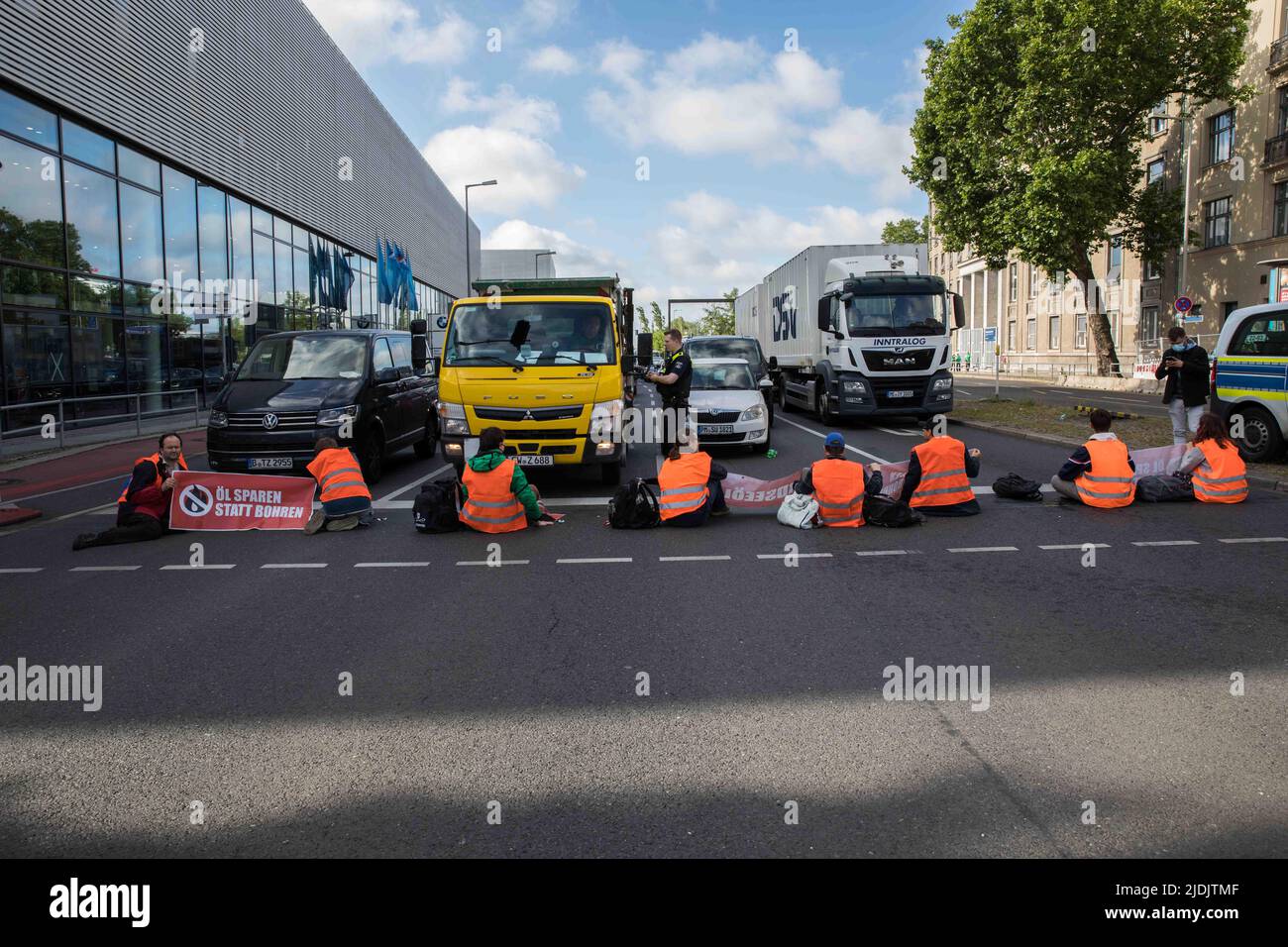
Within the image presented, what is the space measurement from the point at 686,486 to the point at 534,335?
347cm

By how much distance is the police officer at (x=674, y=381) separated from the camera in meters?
12.9

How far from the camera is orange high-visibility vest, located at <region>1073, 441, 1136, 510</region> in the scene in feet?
33.2

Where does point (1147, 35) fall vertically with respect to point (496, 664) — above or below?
above

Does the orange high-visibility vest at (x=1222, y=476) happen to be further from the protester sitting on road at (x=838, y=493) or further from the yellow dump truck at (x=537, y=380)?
the yellow dump truck at (x=537, y=380)

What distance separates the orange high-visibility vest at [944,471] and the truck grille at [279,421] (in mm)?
7280

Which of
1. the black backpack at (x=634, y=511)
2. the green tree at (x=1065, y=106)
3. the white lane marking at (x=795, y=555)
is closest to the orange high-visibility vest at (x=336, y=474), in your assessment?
the black backpack at (x=634, y=511)

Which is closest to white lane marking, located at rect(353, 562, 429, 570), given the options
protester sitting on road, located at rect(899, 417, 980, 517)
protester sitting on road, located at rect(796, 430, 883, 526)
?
protester sitting on road, located at rect(796, 430, 883, 526)

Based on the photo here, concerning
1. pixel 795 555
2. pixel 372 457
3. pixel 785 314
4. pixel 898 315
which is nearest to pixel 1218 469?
pixel 795 555

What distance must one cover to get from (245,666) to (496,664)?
1.40m
